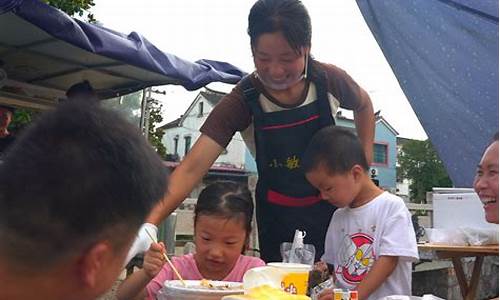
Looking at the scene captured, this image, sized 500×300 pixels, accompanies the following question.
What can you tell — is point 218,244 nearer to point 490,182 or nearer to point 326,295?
point 326,295

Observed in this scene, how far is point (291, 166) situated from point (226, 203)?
330mm

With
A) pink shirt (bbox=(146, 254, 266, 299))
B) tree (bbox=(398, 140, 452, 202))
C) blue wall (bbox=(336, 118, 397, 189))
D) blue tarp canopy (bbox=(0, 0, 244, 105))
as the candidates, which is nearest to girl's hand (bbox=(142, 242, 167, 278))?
pink shirt (bbox=(146, 254, 266, 299))

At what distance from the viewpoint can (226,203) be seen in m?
1.96

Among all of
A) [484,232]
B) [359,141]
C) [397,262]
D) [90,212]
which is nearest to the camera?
[90,212]

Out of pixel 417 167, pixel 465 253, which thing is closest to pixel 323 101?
pixel 465 253

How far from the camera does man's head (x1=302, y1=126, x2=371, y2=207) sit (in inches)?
77.8

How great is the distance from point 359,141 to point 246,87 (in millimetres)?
491

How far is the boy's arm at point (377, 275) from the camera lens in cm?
177

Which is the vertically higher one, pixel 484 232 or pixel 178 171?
pixel 178 171

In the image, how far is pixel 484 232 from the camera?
364 cm

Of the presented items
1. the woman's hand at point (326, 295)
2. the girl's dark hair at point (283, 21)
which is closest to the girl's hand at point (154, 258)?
the woman's hand at point (326, 295)

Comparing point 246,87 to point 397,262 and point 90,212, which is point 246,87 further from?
point 90,212

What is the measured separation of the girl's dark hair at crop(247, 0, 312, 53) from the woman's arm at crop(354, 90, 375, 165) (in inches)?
13.1

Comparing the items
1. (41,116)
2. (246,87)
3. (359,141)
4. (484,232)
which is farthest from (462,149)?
(41,116)
